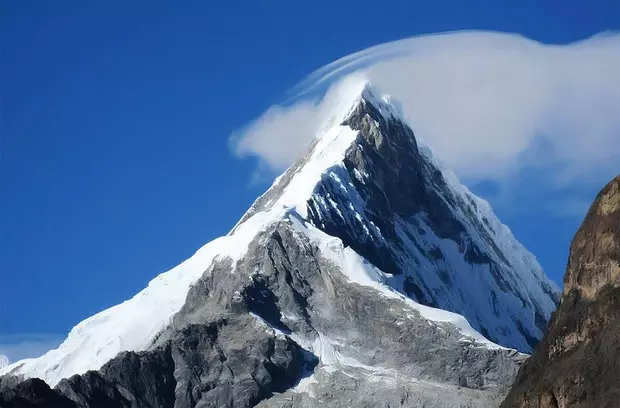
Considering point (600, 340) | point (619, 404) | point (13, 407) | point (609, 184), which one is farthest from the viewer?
point (13, 407)

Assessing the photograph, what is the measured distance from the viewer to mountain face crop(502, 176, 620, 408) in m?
147

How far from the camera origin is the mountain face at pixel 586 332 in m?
147

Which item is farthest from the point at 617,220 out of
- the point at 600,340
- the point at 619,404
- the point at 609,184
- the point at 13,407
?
the point at 13,407

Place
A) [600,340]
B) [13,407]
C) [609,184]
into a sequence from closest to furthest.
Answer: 1. [600,340]
2. [609,184]
3. [13,407]

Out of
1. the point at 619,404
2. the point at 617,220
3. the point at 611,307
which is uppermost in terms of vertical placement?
the point at 617,220

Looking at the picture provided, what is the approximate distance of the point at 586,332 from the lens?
154250 mm

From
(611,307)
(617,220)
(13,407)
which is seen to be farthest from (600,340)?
(13,407)

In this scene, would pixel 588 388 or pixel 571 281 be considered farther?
pixel 571 281

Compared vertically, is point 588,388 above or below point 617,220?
below

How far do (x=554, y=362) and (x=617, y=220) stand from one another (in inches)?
539

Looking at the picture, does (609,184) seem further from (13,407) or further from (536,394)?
(13,407)

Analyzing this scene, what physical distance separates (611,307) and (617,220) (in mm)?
9837

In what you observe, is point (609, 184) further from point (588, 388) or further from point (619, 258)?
point (588, 388)

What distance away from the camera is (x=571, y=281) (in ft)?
535
